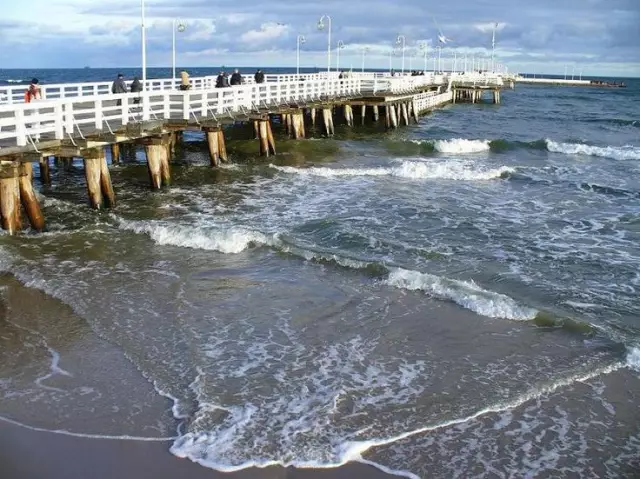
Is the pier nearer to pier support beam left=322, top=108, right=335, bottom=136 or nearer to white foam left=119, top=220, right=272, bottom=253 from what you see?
pier support beam left=322, top=108, right=335, bottom=136

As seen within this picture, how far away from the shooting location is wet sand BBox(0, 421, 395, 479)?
6.24 m

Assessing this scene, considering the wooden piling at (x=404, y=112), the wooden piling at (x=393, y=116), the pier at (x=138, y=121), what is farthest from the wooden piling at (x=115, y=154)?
the wooden piling at (x=404, y=112)

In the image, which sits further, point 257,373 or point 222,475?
point 257,373

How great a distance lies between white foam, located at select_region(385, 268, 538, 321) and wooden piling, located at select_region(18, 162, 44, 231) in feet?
25.0

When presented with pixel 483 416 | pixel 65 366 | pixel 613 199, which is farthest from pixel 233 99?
pixel 483 416

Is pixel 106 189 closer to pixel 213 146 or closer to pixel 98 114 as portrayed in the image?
pixel 98 114

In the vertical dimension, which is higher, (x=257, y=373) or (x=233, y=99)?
(x=233, y=99)

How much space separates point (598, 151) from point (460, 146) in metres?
6.71

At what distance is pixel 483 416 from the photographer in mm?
7555

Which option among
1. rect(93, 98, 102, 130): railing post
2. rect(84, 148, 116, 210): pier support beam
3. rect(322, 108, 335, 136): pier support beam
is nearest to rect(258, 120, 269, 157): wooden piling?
rect(322, 108, 335, 136): pier support beam

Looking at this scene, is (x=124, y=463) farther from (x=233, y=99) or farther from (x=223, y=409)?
(x=233, y=99)

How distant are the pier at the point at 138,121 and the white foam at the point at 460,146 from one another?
5.19 m

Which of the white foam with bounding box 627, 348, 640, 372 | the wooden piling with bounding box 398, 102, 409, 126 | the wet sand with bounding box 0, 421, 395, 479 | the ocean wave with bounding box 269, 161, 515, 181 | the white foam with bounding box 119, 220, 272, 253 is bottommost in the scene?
the wet sand with bounding box 0, 421, 395, 479

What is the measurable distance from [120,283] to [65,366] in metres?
3.48
